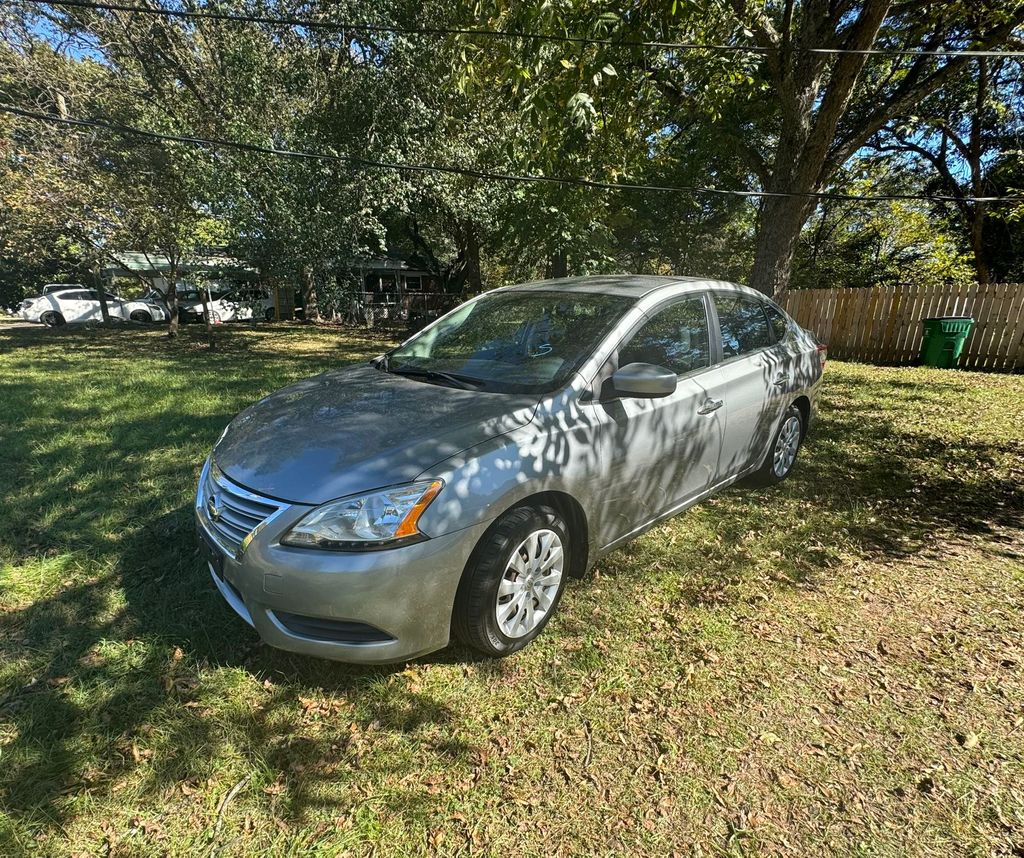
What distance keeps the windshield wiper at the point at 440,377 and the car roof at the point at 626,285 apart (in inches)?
39.9

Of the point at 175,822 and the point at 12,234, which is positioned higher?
the point at 12,234

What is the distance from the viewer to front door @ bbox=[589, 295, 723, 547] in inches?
107

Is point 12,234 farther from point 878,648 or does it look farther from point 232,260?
point 878,648

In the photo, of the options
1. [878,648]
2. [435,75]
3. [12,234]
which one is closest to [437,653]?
[878,648]

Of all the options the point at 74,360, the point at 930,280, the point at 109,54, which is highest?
the point at 109,54

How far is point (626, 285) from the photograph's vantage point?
11.2 ft

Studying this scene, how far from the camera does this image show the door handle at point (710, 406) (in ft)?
10.4

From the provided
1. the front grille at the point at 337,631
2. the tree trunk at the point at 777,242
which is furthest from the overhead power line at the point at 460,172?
the front grille at the point at 337,631

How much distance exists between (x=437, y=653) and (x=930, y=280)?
23114mm

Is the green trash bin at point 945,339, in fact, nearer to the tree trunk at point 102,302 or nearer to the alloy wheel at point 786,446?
the alloy wheel at point 786,446

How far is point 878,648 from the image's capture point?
2.64 m

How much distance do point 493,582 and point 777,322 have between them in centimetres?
325

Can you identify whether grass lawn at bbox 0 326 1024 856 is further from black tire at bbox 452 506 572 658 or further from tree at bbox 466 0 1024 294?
tree at bbox 466 0 1024 294

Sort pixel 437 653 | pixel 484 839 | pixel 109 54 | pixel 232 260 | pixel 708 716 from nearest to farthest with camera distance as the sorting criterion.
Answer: pixel 484 839 → pixel 708 716 → pixel 437 653 → pixel 109 54 → pixel 232 260
